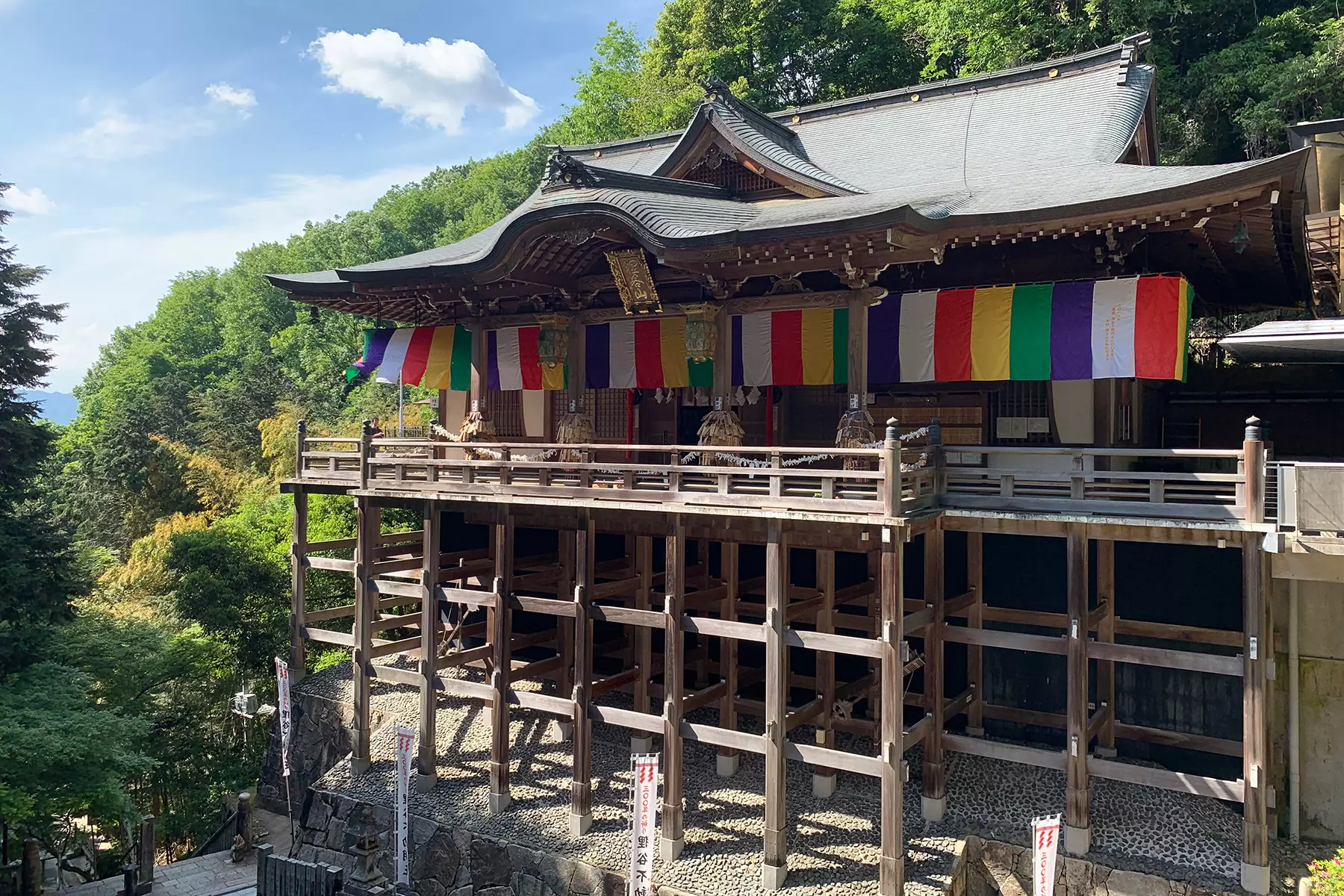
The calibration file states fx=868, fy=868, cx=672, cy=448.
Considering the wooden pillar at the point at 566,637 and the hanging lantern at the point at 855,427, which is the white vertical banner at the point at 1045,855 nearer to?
the hanging lantern at the point at 855,427

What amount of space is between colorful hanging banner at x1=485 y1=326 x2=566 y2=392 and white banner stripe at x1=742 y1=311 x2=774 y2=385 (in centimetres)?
301

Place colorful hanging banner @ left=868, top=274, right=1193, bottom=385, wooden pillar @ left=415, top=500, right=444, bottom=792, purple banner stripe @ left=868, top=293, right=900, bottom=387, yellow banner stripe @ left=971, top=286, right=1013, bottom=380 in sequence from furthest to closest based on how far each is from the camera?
wooden pillar @ left=415, top=500, right=444, bottom=792
purple banner stripe @ left=868, top=293, right=900, bottom=387
yellow banner stripe @ left=971, top=286, right=1013, bottom=380
colorful hanging banner @ left=868, top=274, right=1193, bottom=385

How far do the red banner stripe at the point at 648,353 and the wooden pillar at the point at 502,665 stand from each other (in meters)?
2.67

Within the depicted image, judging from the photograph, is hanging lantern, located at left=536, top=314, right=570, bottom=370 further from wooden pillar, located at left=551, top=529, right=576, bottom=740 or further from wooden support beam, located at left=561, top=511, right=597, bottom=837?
wooden support beam, located at left=561, top=511, right=597, bottom=837

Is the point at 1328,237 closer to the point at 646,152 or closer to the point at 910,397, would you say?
the point at 910,397

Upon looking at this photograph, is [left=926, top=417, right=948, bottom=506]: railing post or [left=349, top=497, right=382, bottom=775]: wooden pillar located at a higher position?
[left=926, top=417, right=948, bottom=506]: railing post

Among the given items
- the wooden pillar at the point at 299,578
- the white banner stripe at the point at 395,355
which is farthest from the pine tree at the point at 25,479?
the white banner stripe at the point at 395,355

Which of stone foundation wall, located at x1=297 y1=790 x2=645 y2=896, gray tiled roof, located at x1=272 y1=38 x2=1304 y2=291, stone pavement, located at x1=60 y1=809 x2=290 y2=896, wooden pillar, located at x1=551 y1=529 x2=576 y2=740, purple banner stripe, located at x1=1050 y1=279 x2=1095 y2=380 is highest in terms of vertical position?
gray tiled roof, located at x1=272 y1=38 x2=1304 y2=291

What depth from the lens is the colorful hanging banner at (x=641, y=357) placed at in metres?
12.0

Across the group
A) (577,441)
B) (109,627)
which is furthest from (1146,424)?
(109,627)

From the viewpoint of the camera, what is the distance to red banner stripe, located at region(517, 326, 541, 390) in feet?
42.8

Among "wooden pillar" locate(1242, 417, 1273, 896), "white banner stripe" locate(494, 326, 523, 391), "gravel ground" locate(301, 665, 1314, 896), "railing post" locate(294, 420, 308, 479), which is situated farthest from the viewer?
"railing post" locate(294, 420, 308, 479)

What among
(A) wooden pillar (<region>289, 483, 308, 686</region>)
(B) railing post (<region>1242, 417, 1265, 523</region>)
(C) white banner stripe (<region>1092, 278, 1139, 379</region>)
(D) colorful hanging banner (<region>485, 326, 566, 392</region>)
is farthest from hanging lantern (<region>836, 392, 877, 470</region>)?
(A) wooden pillar (<region>289, 483, 308, 686</region>)

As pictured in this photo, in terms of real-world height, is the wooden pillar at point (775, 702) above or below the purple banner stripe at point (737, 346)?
below
